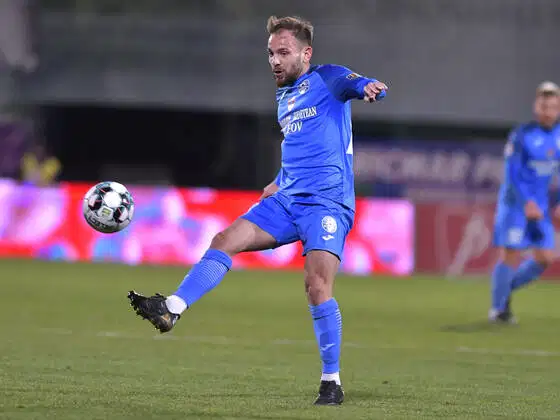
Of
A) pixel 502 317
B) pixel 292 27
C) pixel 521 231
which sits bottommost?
pixel 502 317

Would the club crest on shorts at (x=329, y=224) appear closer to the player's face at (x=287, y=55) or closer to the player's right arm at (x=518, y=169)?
the player's face at (x=287, y=55)

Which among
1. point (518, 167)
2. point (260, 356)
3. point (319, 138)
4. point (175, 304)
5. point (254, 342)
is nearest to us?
point (175, 304)

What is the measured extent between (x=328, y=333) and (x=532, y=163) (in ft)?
19.3

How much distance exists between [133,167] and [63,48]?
9.03 ft

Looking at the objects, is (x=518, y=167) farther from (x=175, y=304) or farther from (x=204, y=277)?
(x=175, y=304)

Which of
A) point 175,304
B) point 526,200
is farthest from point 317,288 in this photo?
point 526,200

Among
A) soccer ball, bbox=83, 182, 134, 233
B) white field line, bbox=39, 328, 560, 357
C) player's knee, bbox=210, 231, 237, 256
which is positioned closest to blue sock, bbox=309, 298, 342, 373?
player's knee, bbox=210, 231, 237, 256

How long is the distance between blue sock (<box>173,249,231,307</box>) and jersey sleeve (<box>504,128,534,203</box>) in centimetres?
592

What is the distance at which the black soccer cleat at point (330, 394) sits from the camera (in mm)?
6227

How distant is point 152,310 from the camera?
5.82 meters

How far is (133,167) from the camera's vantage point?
23516 mm

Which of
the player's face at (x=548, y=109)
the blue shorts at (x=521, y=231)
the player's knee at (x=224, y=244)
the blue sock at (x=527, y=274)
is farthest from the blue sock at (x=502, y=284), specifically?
the player's knee at (x=224, y=244)

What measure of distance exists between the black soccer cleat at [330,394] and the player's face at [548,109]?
5981 millimetres

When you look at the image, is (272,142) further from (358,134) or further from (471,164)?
(471,164)
